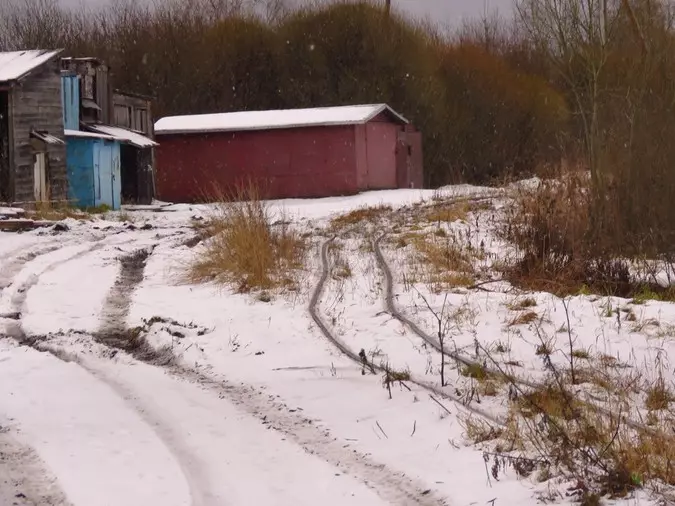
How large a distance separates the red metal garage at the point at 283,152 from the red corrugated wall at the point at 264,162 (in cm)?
4

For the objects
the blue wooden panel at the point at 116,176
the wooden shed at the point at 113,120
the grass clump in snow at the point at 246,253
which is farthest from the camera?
the wooden shed at the point at 113,120

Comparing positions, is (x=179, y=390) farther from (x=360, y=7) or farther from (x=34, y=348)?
(x=360, y=7)

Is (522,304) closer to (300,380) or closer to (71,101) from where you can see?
(300,380)

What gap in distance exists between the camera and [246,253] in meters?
10.5

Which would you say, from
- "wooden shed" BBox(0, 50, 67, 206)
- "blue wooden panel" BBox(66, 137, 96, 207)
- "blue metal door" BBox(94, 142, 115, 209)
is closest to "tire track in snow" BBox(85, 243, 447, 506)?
"wooden shed" BBox(0, 50, 67, 206)

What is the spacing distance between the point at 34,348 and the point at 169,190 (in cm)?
2851

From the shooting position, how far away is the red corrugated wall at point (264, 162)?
32.2 m

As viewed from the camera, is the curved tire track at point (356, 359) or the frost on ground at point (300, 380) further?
the curved tire track at point (356, 359)

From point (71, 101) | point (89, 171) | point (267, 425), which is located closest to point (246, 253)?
point (267, 425)

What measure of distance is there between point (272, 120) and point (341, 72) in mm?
12724

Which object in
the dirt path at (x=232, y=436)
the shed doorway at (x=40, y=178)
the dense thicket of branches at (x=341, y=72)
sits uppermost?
the dense thicket of branches at (x=341, y=72)

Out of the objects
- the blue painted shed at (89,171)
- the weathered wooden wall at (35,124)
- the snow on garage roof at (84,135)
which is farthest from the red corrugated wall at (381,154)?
the weathered wooden wall at (35,124)

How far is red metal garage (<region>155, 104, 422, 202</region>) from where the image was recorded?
1267 inches

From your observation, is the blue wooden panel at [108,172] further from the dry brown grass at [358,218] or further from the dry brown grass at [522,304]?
the dry brown grass at [522,304]
